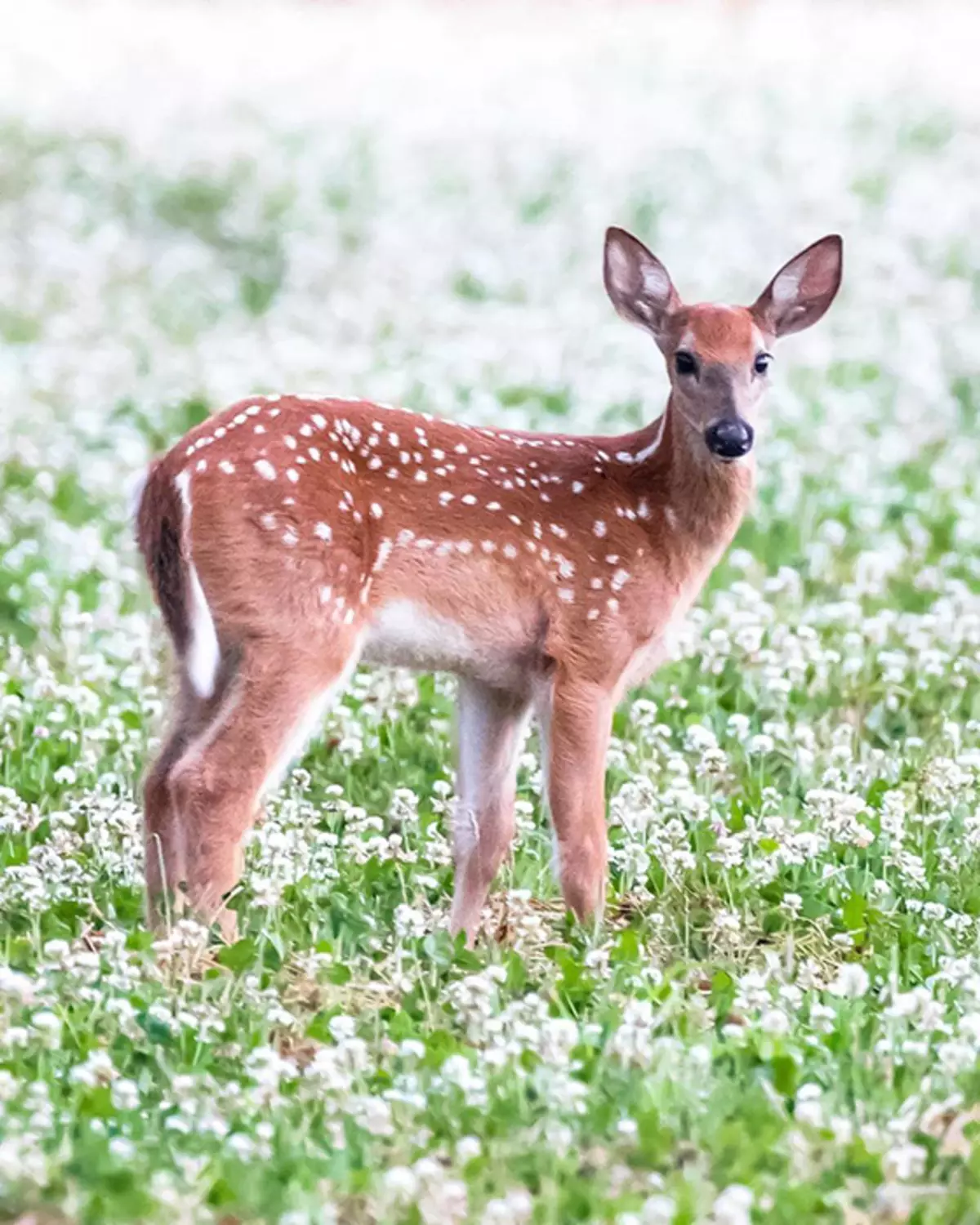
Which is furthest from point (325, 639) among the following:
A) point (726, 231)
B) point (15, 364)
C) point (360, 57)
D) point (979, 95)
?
point (360, 57)

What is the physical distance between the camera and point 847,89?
21.9m

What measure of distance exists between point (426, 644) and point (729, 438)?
0.85 m

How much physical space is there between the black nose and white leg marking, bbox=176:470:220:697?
4.04 feet

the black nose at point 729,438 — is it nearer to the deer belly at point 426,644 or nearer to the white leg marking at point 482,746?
the deer belly at point 426,644

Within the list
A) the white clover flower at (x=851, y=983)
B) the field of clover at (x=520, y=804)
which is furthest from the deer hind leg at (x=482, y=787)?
the white clover flower at (x=851, y=983)

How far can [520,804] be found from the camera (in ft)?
21.2

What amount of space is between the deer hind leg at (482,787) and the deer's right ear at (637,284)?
3.32 feet

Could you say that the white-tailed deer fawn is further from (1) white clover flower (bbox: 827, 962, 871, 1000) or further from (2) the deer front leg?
(1) white clover flower (bbox: 827, 962, 871, 1000)

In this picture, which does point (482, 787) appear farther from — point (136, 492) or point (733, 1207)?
point (733, 1207)

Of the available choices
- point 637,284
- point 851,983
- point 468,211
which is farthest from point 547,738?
point 468,211

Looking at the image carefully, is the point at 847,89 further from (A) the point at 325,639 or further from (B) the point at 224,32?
(A) the point at 325,639

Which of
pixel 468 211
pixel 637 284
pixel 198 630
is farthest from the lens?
pixel 468 211

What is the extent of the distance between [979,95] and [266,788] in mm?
17681

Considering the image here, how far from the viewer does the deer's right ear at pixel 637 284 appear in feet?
20.2
